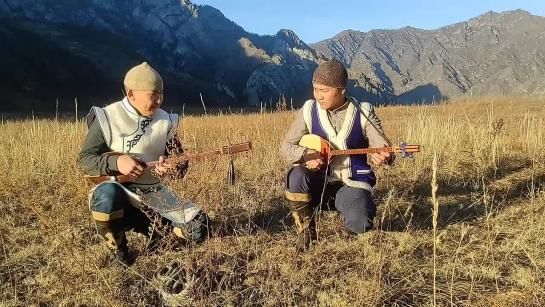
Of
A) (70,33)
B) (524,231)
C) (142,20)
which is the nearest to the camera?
(524,231)

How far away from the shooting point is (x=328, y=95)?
122 inches

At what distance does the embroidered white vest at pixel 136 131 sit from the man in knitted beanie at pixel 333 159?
2.66 ft

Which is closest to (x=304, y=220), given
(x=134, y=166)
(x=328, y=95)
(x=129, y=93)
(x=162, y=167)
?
(x=328, y=95)

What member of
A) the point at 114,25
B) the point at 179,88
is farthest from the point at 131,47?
the point at 179,88

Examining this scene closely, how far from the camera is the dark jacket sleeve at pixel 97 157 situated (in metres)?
2.86

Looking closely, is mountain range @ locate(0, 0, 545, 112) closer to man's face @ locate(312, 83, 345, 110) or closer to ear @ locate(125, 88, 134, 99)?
man's face @ locate(312, 83, 345, 110)

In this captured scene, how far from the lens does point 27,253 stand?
306 centimetres

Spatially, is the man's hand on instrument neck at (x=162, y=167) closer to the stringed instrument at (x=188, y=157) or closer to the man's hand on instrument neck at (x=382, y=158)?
the stringed instrument at (x=188, y=157)

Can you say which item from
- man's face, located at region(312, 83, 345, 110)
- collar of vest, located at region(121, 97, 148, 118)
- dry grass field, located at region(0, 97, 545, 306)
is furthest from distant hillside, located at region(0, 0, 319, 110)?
man's face, located at region(312, 83, 345, 110)

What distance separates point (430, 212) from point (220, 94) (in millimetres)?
78668

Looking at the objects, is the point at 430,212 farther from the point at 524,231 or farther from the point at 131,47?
the point at 131,47

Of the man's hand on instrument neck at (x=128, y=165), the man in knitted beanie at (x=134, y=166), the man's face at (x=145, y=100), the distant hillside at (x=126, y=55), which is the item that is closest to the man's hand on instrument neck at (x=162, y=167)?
the man in knitted beanie at (x=134, y=166)

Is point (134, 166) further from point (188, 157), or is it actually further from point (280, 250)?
point (280, 250)

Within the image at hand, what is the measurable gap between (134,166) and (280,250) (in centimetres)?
102
